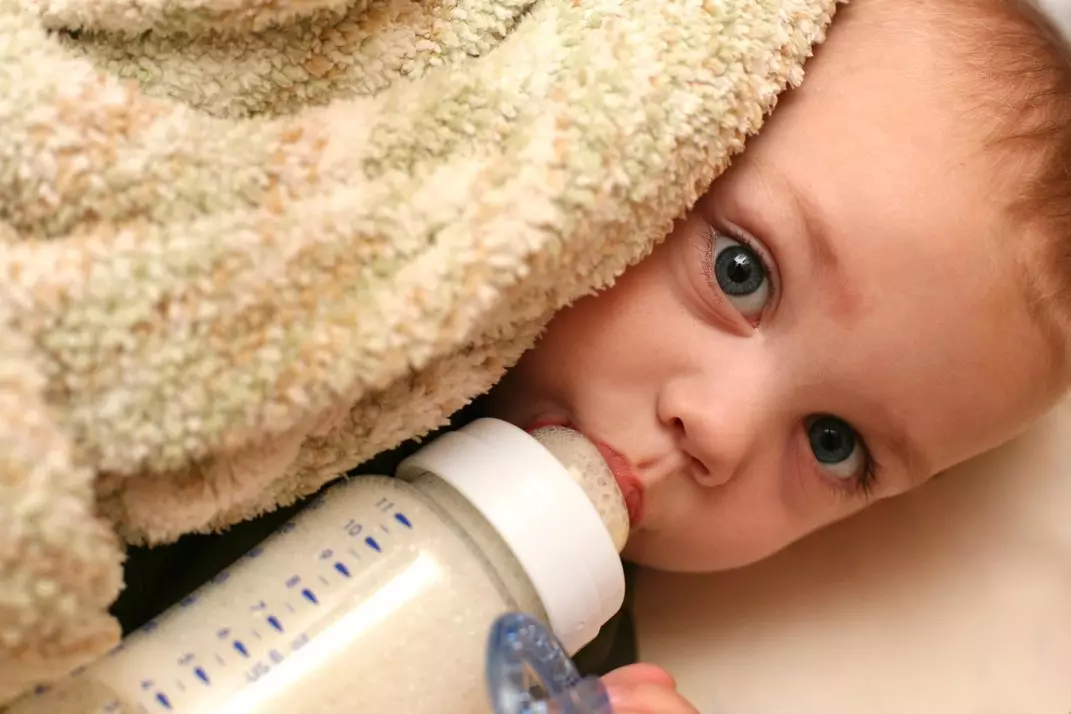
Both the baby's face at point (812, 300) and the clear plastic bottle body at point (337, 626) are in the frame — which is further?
the baby's face at point (812, 300)

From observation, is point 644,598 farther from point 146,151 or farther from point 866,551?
point 146,151

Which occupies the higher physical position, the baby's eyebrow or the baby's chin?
the baby's eyebrow

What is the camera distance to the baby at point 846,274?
0.63m

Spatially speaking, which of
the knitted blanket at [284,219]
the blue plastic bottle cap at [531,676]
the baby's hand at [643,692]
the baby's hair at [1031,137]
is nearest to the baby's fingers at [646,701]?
the baby's hand at [643,692]

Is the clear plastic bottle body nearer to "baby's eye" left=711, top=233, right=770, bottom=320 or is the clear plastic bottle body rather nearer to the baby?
the baby

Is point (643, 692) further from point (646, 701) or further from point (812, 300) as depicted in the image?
point (812, 300)

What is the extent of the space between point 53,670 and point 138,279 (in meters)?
0.18

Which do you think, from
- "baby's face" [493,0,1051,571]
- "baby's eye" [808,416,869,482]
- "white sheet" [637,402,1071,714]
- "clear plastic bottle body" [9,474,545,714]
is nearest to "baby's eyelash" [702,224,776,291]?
"baby's face" [493,0,1051,571]

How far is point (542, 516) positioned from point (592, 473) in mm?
75

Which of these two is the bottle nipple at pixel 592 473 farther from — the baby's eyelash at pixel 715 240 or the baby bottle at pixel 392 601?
the baby's eyelash at pixel 715 240

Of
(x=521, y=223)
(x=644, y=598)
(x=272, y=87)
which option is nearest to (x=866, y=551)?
(x=644, y=598)

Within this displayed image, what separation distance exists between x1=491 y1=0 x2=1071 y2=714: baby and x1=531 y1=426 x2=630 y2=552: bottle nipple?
2 centimetres

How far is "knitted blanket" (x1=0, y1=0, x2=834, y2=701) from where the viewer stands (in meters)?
0.44

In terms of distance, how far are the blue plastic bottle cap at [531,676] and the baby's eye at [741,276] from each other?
0.29 m
